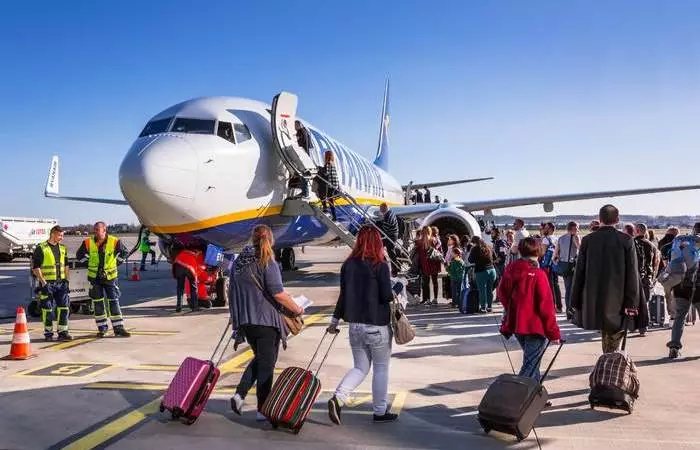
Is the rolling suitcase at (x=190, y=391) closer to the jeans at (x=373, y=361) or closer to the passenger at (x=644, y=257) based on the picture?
the jeans at (x=373, y=361)

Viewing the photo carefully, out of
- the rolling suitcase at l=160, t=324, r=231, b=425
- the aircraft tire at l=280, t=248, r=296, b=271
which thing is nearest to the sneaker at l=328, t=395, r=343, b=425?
the rolling suitcase at l=160, t=324, r=231, b=425

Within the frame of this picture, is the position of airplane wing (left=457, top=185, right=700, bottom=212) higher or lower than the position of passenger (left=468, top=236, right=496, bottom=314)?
higher

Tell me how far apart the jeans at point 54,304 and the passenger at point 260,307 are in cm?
497

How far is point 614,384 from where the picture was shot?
5.42 metres

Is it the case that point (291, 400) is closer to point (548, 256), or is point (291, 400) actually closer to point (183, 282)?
point (183, 282)

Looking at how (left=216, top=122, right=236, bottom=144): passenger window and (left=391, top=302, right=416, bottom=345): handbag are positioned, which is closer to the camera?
(left=391, top=302, right=416, bottom=345): handbag

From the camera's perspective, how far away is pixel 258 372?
5430 mm

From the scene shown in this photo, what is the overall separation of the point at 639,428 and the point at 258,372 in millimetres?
3086

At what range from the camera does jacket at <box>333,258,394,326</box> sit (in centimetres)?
525

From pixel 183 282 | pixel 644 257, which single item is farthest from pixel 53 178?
pixel 644 257

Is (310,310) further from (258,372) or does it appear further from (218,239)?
(258,372)

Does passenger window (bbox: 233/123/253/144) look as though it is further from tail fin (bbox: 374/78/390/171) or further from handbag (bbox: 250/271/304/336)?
tail fin (bbox: 374/78/390/171)

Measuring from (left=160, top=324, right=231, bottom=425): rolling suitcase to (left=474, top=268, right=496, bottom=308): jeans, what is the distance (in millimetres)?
7533

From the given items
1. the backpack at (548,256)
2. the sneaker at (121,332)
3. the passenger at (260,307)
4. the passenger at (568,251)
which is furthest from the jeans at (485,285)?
the passenger at (260,307)
